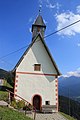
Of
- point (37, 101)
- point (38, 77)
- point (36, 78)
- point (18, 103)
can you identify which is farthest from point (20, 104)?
point (38, 77)

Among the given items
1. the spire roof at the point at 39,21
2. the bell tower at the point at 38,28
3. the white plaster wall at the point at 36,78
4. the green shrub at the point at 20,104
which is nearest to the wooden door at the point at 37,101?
the white plaster wall at the point at 36,78

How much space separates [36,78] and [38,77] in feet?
0.89

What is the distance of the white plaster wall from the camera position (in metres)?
23.0

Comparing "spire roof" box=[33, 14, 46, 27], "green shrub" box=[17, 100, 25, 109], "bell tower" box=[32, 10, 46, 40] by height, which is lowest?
"green shrub" box=[17, 100, 25, 109]

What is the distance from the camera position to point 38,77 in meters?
23.7

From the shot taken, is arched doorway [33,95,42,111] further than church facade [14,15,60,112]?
Yes

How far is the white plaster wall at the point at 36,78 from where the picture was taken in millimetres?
23047

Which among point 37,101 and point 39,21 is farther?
point 39,21

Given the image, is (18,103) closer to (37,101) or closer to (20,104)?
(20,104)

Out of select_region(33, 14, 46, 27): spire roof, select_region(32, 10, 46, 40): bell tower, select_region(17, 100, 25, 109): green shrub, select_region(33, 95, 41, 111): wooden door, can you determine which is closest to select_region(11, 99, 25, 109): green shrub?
select_region(17, 100, 25, 109): green shrub

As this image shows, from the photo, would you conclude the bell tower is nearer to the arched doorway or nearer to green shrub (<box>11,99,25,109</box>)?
the arched doorway

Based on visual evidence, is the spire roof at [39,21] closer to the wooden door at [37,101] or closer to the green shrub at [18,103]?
the wooden door at [37,101]

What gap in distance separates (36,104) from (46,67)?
4.33m

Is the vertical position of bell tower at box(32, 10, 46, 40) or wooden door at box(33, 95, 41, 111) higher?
bell tower at box(32, 10, 46, 40)
